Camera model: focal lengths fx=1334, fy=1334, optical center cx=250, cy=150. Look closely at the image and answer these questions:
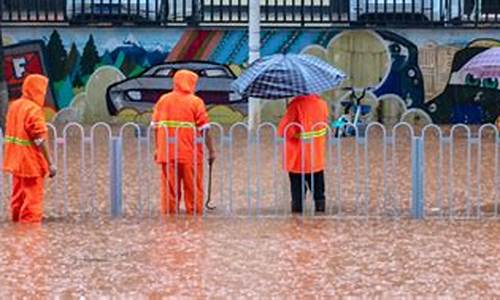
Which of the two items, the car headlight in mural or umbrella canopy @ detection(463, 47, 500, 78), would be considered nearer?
umbrella canopy @ detection(463, 47, 500, 78)

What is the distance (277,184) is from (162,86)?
9.68 metres

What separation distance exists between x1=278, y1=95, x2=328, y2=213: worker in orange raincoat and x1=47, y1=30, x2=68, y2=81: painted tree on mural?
1152 centimetres

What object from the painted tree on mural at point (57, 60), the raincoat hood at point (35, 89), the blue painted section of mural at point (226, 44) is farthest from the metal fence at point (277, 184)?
the painted tree on mural at point (57, 60)

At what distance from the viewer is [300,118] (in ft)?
43.6

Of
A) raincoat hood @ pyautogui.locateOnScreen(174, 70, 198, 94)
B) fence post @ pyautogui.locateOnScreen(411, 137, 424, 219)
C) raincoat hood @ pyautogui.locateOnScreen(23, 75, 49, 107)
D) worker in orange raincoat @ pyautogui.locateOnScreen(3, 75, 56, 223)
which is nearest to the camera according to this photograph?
worker in orange raincoat @ pyautogui.locateOnScreen(3, 75, 56, 223)

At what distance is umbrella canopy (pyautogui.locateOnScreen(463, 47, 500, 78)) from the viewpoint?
20406 mm

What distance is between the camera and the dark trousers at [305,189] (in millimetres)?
13328

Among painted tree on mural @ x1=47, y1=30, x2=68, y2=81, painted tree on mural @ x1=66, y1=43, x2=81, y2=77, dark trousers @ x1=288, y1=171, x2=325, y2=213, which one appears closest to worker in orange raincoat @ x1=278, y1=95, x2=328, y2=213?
dark trousers @ x1=288, y1=171, x2=325, y2=213

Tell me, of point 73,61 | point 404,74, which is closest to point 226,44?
point 73,61

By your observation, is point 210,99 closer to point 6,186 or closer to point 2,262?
point 6,186

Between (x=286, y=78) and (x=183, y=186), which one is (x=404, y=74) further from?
(x=183, y=186)

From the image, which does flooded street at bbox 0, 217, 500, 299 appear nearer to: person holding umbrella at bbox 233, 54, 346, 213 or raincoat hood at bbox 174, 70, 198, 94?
person holding umbrella at bbox 233, 54, 346, 213

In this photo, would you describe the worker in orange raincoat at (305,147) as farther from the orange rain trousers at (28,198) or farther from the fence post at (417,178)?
the orange rain trousers at (28,198)

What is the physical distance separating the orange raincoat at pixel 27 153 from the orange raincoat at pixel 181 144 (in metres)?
1.20
